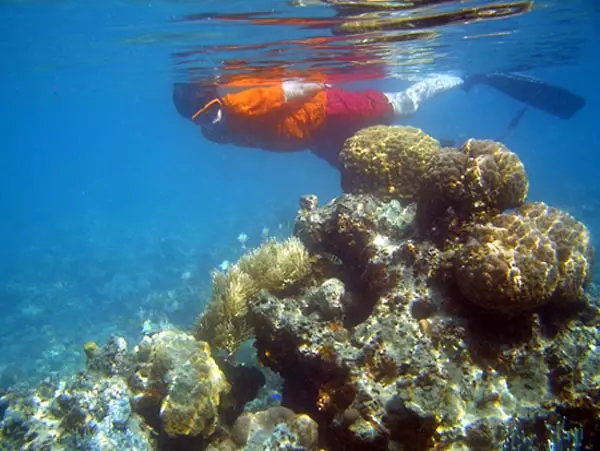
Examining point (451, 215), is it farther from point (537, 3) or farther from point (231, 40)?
point (537, 3)

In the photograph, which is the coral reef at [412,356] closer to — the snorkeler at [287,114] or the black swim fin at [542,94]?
the snorkeler at [287,114]

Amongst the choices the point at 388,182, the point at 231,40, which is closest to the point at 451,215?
the point at 388,182

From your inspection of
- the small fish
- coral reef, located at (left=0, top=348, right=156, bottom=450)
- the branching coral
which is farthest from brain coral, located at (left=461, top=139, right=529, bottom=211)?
coral reef, located at (left=0, top=348, right=156, bottom=450)

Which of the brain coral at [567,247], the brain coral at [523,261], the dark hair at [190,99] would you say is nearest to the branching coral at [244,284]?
the brain coral at [523,261]

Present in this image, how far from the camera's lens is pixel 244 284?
6.16m

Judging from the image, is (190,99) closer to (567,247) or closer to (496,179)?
(496,179)

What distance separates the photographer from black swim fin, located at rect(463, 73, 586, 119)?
16484 mm

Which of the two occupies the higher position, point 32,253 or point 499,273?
point 499,273

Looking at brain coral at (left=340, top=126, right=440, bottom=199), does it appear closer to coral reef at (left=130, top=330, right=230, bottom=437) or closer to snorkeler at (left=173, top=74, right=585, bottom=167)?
snorkeler at (left=173, top=74, right=585, bottom=167)

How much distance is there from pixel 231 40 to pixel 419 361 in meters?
12.8

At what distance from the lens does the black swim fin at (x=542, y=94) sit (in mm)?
16484

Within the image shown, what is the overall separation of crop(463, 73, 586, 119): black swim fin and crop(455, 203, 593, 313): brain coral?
14229 millimetres

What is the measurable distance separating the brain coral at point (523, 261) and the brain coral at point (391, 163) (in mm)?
1735

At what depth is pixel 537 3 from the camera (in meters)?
13.6
